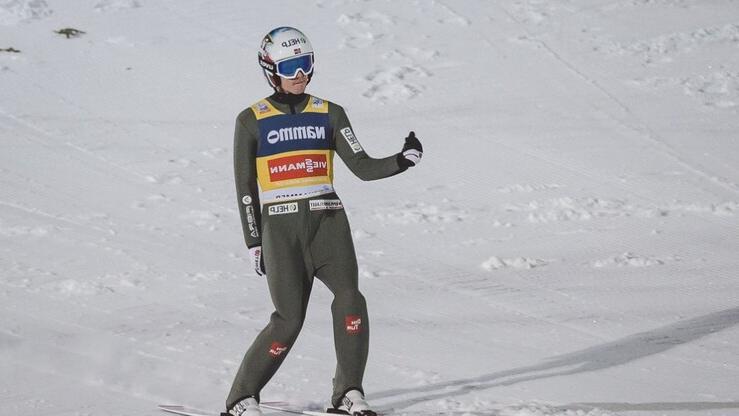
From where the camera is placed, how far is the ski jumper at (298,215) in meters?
5.82

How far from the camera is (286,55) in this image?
579 centimetres

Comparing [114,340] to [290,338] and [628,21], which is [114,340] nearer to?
[290,338]

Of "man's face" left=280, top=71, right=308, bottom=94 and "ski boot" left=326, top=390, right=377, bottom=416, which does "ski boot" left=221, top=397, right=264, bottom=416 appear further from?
"man's face" left=280, top=71, right=308, bottom=94

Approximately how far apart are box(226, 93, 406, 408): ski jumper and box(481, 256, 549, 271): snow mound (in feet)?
13.5

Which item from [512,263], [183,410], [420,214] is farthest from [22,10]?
[183,410]

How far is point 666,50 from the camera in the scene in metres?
15.9

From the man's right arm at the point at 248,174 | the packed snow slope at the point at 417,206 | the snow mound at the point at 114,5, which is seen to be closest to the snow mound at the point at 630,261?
the packed snow slope at the point at 417,206

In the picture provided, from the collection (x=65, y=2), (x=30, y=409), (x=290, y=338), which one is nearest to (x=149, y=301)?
(x=30, y=409)

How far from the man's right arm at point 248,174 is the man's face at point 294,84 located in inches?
8.2

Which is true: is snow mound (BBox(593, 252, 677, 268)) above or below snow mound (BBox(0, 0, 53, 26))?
below

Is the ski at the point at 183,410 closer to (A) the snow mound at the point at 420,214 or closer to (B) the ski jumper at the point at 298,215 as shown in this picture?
(B) the ski jumper at the point at 298,215

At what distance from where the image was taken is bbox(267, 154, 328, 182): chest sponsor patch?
5824 millimetres

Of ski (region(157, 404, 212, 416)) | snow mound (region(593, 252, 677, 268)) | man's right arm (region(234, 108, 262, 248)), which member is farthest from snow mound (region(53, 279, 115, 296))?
snow mound (region(593, 252, 677, 268))

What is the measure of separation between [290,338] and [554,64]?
34.1 feet
